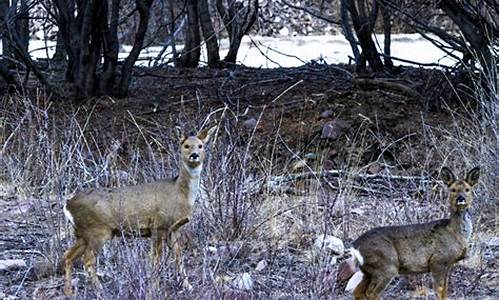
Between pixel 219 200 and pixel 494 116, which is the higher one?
pixel 494 116

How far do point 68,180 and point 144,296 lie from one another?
336cm

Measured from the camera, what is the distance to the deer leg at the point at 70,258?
8500 mm

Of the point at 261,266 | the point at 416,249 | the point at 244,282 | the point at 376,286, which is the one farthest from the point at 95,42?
the point at 376,286

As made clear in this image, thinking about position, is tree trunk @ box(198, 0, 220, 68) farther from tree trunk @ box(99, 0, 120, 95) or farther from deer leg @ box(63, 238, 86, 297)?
deer leg @ box(63, 238, 86, 297)

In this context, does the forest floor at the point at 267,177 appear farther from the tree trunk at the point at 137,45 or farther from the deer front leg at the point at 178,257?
the tree trunk at the point at 137,45

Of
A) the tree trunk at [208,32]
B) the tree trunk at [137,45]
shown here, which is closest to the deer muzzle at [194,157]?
the tree trunk at [137,45]

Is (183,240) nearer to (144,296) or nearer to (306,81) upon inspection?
(144,296)

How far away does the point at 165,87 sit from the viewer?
16484 mm

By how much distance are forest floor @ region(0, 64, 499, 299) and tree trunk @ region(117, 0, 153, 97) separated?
0.27 m

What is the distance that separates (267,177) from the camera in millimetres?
10766

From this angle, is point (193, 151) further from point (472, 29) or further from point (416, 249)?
point (472, 29)

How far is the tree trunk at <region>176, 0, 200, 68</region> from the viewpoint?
18.2 meters

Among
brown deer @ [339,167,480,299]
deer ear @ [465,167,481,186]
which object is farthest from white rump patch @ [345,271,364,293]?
deer ear @ [465,167,481,186]

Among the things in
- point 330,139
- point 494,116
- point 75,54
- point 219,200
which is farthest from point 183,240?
point 75,54
